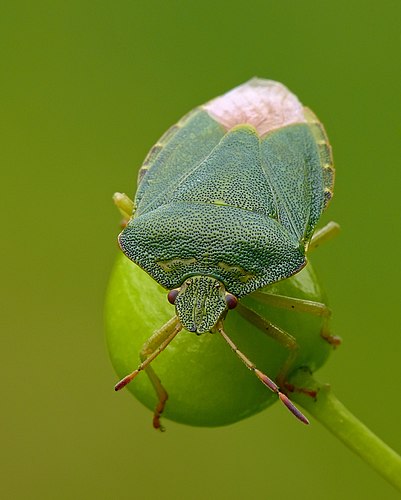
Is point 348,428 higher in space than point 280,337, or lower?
lower

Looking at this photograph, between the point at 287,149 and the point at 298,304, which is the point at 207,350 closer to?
the point at 298,304

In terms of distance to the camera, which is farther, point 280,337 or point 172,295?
point 172,295

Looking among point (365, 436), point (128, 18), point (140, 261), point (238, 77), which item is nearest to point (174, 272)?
point (140, 261)

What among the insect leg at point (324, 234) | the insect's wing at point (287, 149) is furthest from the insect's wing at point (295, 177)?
the insect leg at point (324, 234)

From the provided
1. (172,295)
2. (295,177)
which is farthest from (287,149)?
(172,295)

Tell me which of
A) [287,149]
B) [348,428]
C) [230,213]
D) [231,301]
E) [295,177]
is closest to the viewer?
[348,428]
